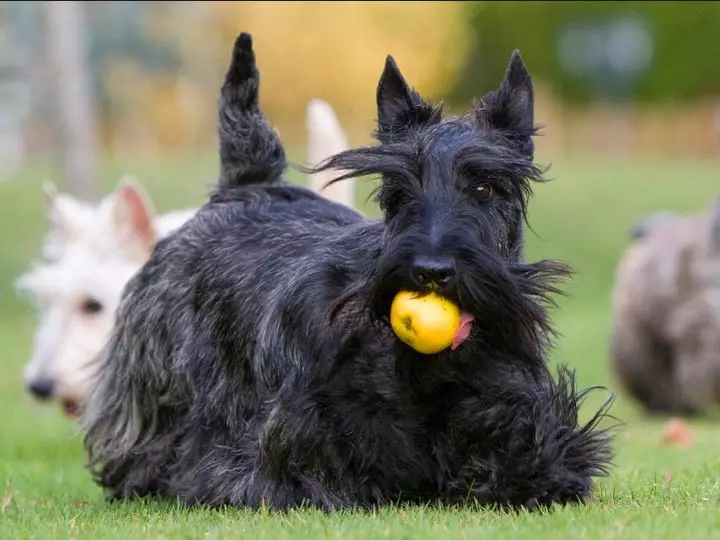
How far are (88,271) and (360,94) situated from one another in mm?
33821

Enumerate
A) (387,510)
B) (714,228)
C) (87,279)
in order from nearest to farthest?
(387,510)
(87,279)
(714,228)

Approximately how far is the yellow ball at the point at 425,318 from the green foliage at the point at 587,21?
42.4m

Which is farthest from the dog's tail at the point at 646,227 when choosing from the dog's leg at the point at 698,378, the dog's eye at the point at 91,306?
the dog's eye at the point at 91,306

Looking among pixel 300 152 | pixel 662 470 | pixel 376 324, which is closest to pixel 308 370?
pixel 376 324

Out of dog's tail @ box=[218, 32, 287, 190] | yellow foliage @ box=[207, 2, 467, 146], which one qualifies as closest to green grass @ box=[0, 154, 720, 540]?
dog's tail @ box=[218, 32, 287, 190]

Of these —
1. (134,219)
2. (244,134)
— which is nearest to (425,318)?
(244,134)

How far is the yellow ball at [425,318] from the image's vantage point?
4.71m

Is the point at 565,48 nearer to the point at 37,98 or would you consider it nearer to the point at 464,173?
the point at 37,98

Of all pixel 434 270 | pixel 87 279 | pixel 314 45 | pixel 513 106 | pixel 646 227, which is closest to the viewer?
pixel 434 270

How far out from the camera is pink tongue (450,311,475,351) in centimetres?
480

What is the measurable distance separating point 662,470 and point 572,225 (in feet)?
74.0

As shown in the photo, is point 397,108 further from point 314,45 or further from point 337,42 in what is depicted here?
point 337,42

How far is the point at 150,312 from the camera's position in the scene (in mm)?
6363

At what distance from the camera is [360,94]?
42.9m
